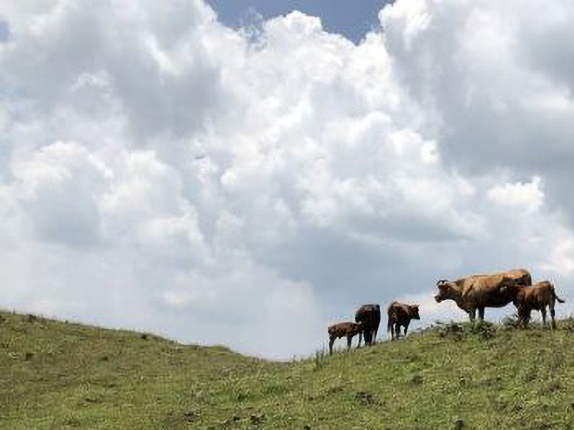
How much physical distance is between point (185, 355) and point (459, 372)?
70.8 ft

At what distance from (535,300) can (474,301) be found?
12.1 ft

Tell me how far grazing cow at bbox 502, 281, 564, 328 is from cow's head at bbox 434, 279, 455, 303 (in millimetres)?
5647

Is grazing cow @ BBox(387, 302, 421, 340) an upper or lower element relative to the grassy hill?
upper

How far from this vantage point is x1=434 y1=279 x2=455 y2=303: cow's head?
37125 mm

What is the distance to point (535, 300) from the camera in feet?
101

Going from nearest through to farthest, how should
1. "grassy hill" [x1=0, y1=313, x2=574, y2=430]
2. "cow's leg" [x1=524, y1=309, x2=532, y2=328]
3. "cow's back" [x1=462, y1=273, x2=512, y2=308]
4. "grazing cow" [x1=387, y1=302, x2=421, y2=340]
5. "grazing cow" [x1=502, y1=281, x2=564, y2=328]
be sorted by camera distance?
"grassy hill" [x1=0, y1=313, x2=574, y2=430] → "grazing cow" [x1=502, y1=281, x2=564, y2=328] → "cow's leg" [x1=524, y1=309, x2=532, y2=328] → "cow's back" [x1=462, y1=273, x2=512, y2=308] → "grazing cow" [x1=387, y1=302, x2=421, y2=340]

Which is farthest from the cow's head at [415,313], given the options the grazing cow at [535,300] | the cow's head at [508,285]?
the grazing cow at [535,300]

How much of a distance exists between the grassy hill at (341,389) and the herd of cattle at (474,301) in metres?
1.07

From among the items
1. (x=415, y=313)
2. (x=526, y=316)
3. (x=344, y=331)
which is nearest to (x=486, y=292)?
(x=526, y=316)

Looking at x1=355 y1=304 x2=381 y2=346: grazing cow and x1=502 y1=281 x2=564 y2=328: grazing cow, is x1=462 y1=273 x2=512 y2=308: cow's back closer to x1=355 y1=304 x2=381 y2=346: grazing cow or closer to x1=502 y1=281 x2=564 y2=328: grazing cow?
x1=502 y1=281 x2=564 y2=328: grazing cow

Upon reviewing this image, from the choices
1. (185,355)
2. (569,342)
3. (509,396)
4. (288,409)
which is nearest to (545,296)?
(569,342)

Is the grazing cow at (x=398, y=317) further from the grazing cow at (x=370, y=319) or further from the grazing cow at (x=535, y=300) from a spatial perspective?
the grazing cow at (x=535, y=300)

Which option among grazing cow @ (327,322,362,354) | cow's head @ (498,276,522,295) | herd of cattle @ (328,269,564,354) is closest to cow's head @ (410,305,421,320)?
herd of cattle @ (328,269,564,354)

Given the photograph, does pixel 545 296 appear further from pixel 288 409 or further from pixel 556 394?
pixel 288 409
